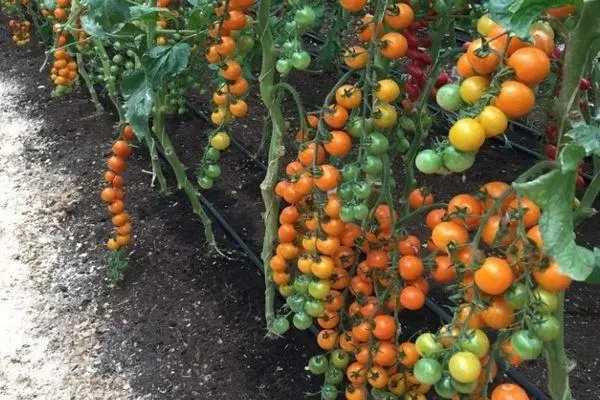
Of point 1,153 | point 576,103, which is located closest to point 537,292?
point 576,103

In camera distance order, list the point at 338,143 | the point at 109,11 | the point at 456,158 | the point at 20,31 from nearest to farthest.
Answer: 1. the point at 456,158
2. the point at 338,143
3. the point at 109,11
4. the point at 20,31

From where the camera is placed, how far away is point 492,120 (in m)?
0.72

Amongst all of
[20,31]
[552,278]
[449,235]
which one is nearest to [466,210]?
[449,235]

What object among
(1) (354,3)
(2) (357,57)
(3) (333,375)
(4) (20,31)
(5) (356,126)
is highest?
(1) (354,3)

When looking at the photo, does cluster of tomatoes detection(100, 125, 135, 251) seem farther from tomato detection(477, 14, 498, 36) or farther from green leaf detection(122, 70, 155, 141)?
tomato detection(477, 14, 498, 36)

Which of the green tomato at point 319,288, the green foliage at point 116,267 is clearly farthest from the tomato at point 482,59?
the green foliage at point 116,267

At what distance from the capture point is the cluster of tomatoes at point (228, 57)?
123 centimetres

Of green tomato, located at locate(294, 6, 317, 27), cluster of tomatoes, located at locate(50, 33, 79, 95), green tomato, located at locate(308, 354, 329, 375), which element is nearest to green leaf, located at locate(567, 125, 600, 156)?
green tomato, located at locate(294, 6, 317, 27)

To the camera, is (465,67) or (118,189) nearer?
(465,67)

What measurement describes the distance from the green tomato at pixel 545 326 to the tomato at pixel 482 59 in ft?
1.10

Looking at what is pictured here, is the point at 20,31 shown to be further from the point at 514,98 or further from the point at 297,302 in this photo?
the point at 514,98

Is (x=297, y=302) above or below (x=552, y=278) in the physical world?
below

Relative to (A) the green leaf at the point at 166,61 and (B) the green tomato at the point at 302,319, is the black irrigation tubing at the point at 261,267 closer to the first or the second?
(B) the green tomato at the point at 302,319

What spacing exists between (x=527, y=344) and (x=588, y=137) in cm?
28
